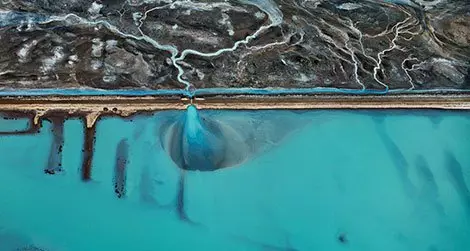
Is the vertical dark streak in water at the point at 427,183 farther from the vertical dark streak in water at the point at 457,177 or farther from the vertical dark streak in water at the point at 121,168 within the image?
the vertical dark streak in water at the point at 121,168

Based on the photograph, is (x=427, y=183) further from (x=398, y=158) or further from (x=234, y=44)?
(x=234, y=44)

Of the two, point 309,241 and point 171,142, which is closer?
point 309,241

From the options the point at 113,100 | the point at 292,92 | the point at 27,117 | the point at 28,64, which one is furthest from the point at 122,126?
the point at 292,92

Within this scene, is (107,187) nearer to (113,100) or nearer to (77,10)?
(113,100)

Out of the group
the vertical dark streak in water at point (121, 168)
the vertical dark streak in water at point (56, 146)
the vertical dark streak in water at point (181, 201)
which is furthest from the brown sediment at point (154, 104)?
the vertical dark streak in water at point (181, 201)

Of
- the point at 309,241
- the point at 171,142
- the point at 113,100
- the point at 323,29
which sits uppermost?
the point at 323,29

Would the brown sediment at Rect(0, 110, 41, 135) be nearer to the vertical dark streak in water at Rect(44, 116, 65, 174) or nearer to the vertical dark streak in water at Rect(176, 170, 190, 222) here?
the vertical dark streak in water at Rect(44, 116, 65, 174)

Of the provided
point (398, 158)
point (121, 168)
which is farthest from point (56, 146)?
point (398, 158)
